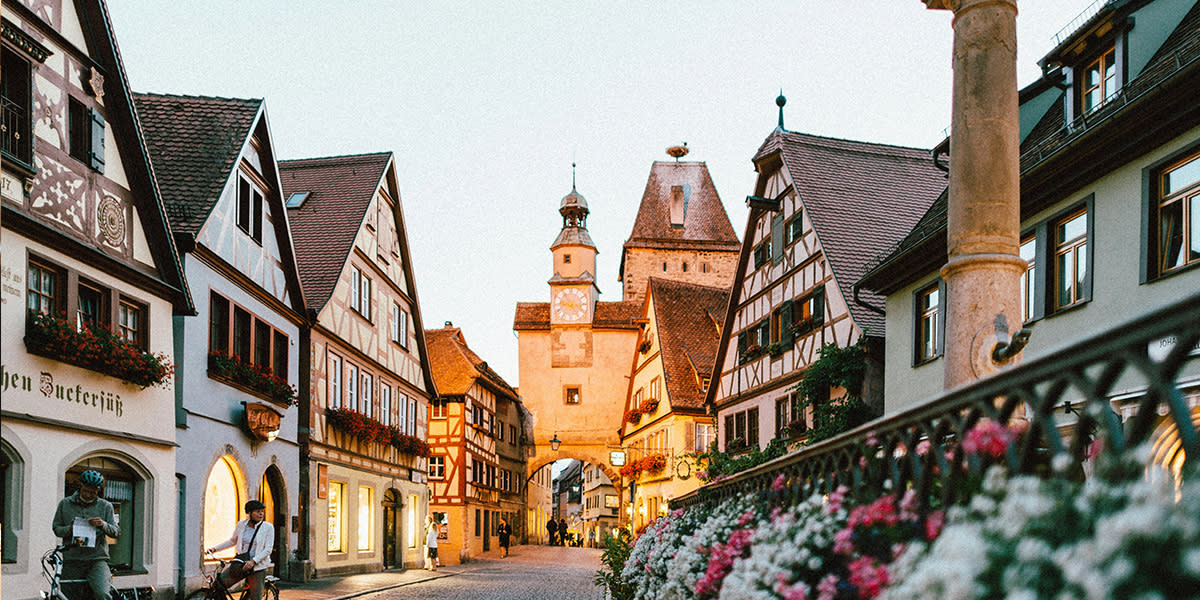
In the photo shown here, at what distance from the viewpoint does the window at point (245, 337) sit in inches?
704

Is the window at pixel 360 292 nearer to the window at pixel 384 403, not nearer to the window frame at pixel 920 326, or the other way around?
the window at pixel 384 403

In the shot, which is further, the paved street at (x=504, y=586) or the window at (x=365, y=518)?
the window at (x=365, y=518)

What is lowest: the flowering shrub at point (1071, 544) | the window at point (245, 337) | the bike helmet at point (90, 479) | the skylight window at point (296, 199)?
the bike helmet at point (90, 479)

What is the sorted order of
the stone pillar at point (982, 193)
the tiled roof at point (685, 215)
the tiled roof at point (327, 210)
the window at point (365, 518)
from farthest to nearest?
the tiled roof at point (685, 215)
the window at point (365, 518)
the tiled roof at point (327, 210)
the stone pillar at point (982, 193)

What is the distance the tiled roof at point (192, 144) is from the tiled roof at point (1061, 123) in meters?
10.9

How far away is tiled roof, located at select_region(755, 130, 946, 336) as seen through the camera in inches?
885

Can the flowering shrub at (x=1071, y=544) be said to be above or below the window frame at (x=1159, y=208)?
below

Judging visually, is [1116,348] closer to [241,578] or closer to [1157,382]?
[1157,382]

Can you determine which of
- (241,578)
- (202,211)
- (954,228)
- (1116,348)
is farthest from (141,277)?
(1116,348)

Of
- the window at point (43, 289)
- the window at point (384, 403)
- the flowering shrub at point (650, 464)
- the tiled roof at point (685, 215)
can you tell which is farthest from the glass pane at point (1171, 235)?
the tiled roof at point (685, 215)

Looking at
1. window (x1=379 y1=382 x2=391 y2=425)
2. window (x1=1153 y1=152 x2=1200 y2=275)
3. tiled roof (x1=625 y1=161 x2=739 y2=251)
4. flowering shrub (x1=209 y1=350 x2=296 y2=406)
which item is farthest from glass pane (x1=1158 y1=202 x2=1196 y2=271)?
tiled roof (x1=625 y1=161 x2=739 y2=251)

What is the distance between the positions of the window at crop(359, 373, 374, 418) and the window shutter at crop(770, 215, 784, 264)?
32.5ft

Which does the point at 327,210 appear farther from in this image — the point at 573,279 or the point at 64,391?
the point at 573,279

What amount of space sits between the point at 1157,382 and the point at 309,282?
22.2 meters
